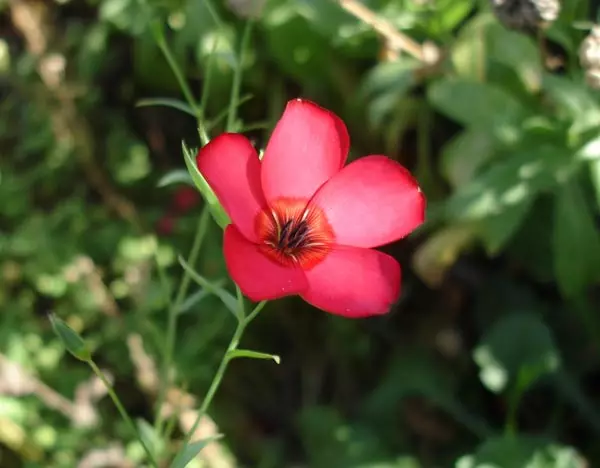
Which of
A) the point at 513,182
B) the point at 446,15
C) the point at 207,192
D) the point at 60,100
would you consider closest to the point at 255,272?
the point at 207,192

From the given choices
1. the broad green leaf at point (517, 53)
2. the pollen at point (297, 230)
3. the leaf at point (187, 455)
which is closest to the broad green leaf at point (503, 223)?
the broad green leaf at point (517, 53)

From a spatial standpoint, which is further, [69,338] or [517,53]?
[517,53]

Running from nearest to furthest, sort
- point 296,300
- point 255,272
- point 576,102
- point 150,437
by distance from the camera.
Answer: point 255,272
point 150,437
point 576,102
point 296,300

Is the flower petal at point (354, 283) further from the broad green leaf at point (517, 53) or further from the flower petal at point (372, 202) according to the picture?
the broad green leaf at point (517, 53)

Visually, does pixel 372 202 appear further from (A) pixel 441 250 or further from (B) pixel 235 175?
(A) pixel 441 250

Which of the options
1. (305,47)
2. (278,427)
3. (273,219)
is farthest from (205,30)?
(278,427)
